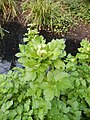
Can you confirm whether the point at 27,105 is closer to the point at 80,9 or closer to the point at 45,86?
the point at 45,86

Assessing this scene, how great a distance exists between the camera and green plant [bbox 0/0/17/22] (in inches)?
175

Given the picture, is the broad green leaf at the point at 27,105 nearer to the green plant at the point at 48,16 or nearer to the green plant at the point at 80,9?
the green plant at the point at 48,16

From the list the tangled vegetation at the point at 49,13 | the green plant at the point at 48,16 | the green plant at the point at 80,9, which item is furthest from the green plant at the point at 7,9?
the green plant at the point at 80,9

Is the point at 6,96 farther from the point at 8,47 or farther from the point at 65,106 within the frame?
the point at 8,47

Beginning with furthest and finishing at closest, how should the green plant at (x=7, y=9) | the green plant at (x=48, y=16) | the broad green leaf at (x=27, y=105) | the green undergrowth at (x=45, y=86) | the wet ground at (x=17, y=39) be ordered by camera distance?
the green plant at (x=7, y=9), the green plant at (x=48, y=16), the wet ground at (x=17, y=39), the broad green leaf at (x=27, y=105), the green undergrowth at (x=45, y=86)

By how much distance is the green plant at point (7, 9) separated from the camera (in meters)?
4.44

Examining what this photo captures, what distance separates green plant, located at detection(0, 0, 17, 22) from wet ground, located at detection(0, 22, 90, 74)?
0.15 m

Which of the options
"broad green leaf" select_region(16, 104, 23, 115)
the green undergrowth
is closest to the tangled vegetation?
the green undergrowth

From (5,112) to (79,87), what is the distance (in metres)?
0.52

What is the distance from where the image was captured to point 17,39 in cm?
405

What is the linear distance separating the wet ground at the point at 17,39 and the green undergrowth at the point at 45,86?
175 cm

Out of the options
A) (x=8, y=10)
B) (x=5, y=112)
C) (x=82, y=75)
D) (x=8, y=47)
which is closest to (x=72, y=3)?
(x=8, y=10)

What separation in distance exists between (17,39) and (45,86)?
274cm

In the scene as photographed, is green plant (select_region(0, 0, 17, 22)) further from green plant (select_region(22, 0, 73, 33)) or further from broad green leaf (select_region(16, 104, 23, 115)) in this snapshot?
broad green leaf (select_region(16, 104, 23, 115))
